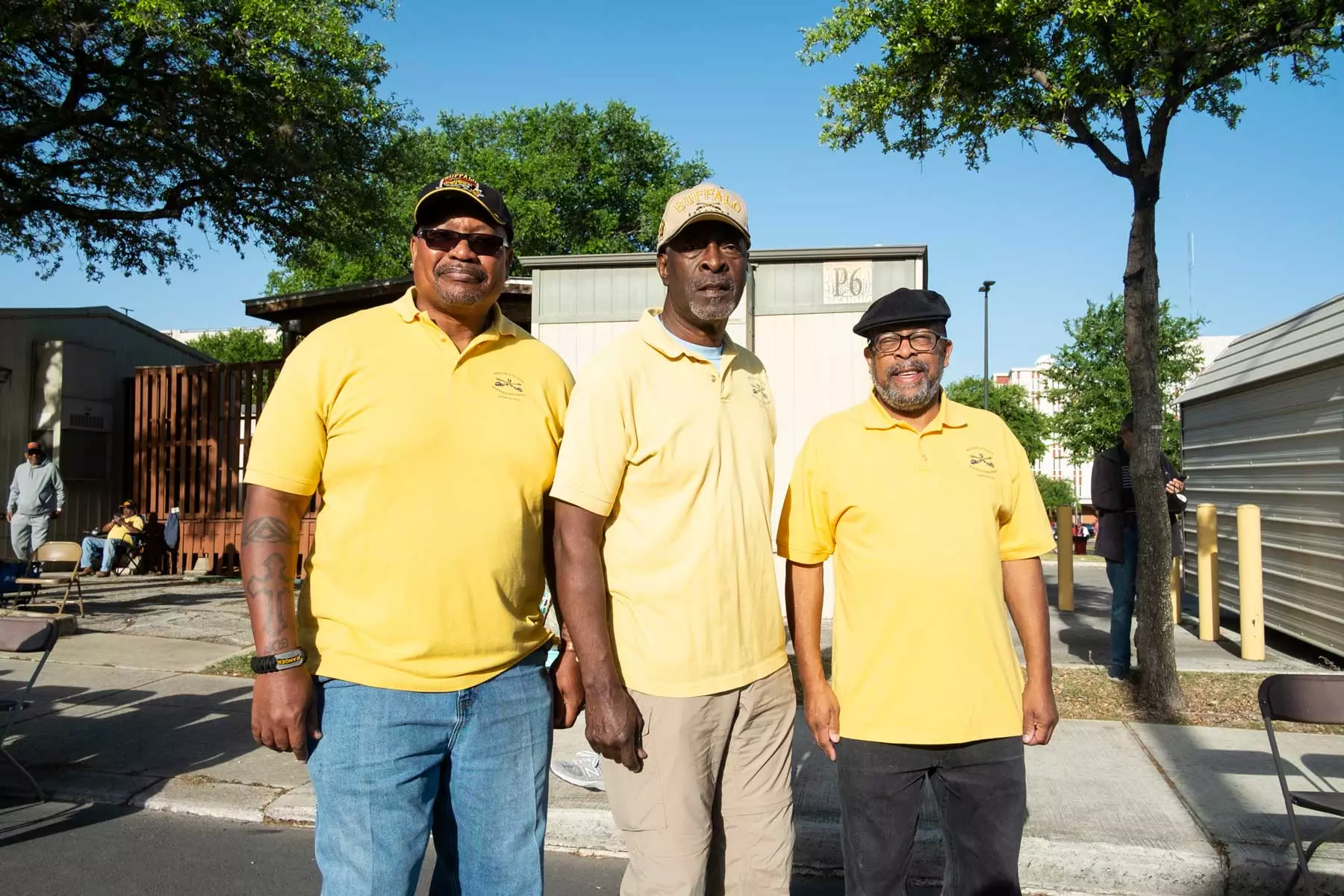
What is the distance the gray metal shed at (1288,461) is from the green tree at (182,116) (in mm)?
10614

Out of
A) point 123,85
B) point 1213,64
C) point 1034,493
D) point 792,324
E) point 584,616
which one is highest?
point 123,85

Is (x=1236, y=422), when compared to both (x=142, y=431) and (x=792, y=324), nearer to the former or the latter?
(x=792, y=324)

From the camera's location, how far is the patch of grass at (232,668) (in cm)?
765

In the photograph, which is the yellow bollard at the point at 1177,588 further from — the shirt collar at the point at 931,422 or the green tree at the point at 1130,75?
the shirt collar at the point at 931,422

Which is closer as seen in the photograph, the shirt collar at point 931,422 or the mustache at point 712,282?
the mustache at point 712,282

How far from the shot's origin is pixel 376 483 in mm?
2230

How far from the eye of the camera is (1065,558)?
424 inches

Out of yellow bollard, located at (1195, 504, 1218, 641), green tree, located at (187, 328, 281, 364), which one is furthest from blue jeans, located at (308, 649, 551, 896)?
green tree, located at (187, 328, 281, 364)

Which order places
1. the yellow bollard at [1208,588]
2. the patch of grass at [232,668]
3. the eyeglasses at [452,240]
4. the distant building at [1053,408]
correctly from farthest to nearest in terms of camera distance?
the distant building at [1053,408], the yellow bollard at [1208,588], the patch of grass at [232,668], the eyeglasses at [452,240]

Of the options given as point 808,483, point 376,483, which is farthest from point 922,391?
point 376,483

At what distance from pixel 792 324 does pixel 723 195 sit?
672 centimetres

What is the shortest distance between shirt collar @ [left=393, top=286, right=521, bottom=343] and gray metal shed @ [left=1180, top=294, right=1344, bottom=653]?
7.34 metres

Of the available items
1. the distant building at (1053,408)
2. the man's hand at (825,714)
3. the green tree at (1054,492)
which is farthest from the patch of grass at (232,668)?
the distant building at (1053,408)

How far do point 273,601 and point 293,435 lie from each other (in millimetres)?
389
